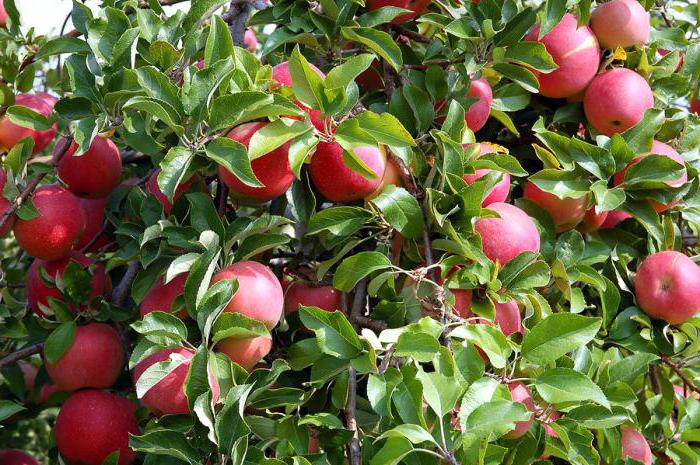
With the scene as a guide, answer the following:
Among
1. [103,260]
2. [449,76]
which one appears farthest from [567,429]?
[103,260]

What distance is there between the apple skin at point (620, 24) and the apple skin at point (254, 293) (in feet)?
2.65

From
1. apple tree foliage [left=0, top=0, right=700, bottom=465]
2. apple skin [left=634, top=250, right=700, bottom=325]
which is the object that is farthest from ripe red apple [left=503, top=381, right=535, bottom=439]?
apple skin [left=634, top=250, right=700, bottom=325]

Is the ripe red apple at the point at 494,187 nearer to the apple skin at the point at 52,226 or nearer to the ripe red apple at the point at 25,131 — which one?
the apple skin at the point at 52,226

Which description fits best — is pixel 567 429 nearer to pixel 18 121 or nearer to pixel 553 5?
pixel 553 5

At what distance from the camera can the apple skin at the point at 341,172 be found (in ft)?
3.67

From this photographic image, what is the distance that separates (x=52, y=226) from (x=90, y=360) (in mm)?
237

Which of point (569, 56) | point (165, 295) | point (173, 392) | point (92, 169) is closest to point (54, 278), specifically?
point (92, 169)

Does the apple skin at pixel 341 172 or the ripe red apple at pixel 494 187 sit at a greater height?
the apple skin at pixel 341 172

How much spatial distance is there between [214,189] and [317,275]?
279 mm

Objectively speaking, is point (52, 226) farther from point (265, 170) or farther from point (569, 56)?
point (569, 56)

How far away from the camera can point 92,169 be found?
1.37 meters

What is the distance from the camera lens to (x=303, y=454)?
99 cm

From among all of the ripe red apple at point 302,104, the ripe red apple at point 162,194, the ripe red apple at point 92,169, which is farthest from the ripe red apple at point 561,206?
the ripe red apple at point 92,169

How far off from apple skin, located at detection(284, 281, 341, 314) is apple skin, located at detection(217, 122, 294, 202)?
184mm
